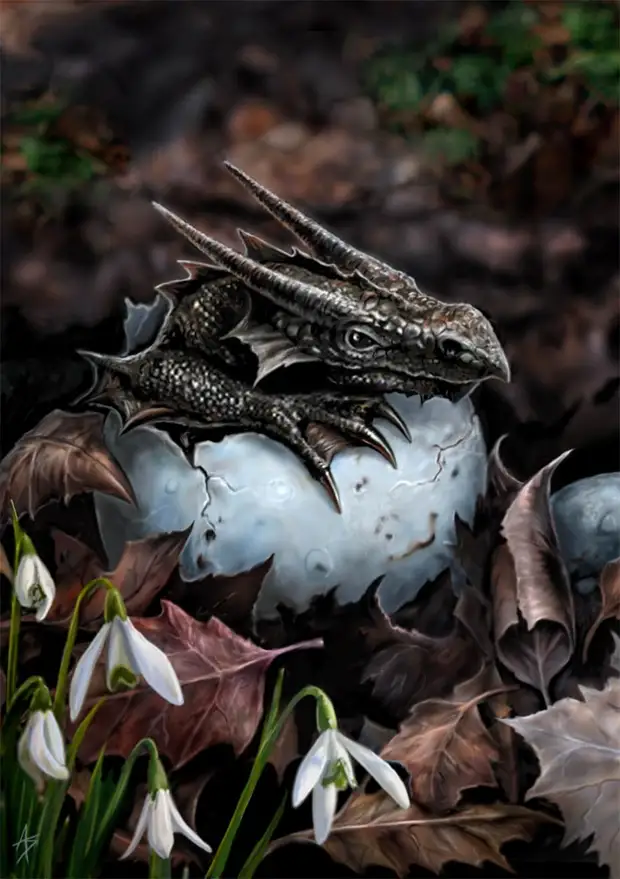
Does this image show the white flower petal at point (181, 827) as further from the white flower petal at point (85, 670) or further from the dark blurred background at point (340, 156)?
the dark blurred background at point (340, 156)

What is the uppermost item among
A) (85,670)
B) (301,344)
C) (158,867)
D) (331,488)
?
(301,344)

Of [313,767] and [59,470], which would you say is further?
[59,470]

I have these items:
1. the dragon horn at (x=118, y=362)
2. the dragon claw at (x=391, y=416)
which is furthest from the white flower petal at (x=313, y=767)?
the dragon horn at (x=118, y=362)

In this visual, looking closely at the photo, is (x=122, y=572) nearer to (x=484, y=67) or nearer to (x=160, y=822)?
(x=160, y=822)

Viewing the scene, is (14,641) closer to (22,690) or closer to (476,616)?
(22,690)

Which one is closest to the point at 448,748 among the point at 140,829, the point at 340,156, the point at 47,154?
the point at 140,829

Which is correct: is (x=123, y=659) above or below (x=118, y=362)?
below
